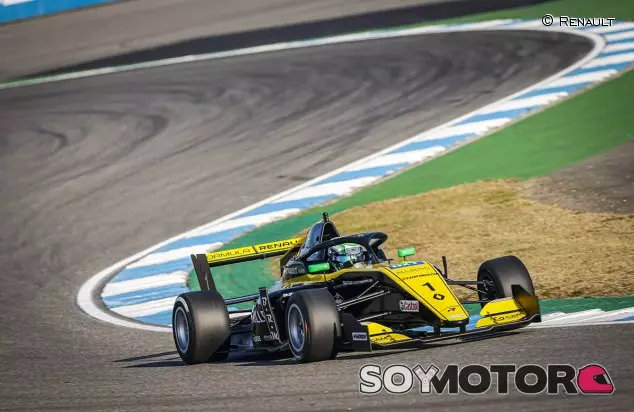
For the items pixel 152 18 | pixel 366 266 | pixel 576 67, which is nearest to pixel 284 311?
pixel 366 266

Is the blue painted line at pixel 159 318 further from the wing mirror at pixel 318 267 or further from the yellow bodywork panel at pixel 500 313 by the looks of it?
the yellow bodywork panel at pixel 500 313

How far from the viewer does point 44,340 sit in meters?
11.5

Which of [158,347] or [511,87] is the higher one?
[511,87]

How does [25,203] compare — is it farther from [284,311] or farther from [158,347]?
[284,311]

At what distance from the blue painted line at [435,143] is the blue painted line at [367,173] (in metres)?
0.72

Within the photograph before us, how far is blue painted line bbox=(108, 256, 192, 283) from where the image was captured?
46.2 ft

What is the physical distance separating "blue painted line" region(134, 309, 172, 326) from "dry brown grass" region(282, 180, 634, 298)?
271cm

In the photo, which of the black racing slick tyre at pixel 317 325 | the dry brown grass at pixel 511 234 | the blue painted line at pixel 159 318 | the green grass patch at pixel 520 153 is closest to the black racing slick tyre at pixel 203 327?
the black racing slick tyre at pixel 317 325

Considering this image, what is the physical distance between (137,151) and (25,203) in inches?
97.8

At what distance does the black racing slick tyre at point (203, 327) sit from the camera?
9.51 metres

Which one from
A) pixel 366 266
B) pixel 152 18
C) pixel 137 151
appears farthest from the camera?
pixel 152 18

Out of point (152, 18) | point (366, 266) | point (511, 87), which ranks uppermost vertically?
point (152, 18)

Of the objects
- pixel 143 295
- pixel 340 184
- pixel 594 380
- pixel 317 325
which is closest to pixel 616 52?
pixel 340 184

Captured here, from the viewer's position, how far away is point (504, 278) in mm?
9492
